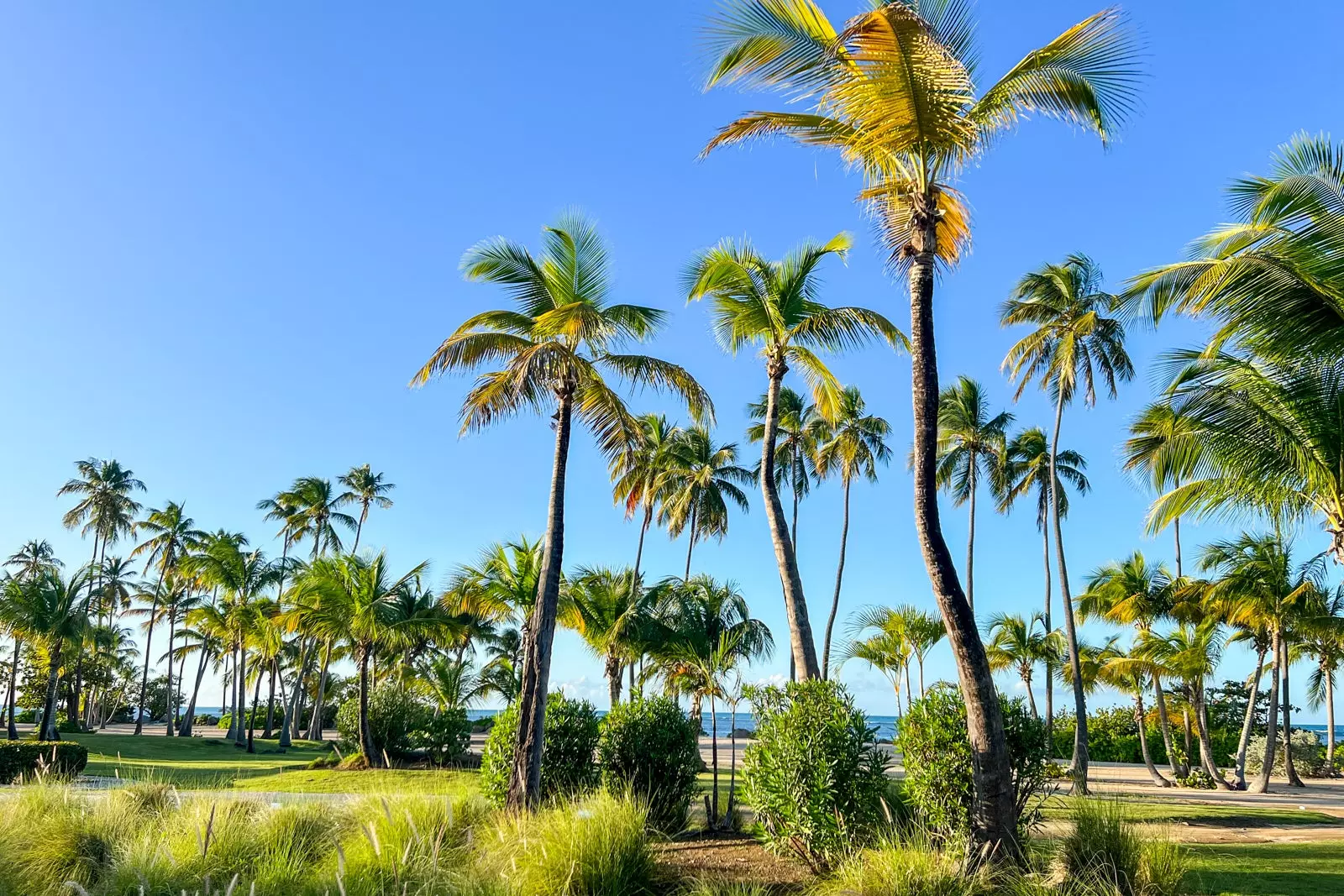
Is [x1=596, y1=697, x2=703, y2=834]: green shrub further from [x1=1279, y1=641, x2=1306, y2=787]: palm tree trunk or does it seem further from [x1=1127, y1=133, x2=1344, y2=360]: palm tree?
[x1=1279, y1=641, x2=1306, y2=787]: palm tree trunk

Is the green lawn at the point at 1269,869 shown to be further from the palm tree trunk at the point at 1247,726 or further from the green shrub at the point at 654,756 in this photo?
the palm tree trunk at the point at 1247,726

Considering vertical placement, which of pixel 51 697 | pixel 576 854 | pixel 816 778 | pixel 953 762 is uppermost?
pixel 953 762

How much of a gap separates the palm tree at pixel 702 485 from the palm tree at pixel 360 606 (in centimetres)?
1121

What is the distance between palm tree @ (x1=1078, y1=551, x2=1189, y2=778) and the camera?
1091 inches

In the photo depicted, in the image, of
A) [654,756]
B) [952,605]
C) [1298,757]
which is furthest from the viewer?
[1298,757]

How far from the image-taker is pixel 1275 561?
22547 mm

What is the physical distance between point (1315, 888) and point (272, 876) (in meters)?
9.86

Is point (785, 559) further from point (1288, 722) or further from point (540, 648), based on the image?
point (1288, 722)

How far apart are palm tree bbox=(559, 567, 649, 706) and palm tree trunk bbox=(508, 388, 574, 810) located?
1118cm

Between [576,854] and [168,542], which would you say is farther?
[168,542]

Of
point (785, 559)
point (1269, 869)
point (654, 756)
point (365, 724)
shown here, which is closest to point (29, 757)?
point (365, 724)

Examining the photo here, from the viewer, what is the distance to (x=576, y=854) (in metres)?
7.25

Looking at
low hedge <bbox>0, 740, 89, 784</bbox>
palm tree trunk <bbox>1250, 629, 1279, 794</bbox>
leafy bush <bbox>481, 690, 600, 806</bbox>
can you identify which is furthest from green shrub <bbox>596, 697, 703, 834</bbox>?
palm tree trunk <bbox>1250, 629, 1279, 794</bbox>

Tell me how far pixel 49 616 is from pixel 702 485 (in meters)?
24.5
